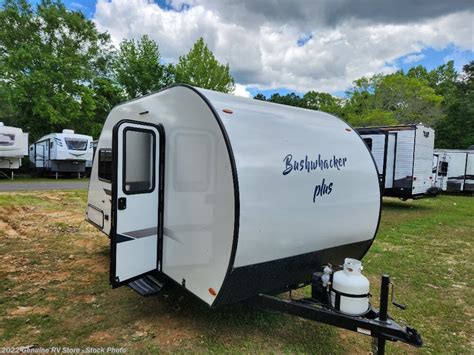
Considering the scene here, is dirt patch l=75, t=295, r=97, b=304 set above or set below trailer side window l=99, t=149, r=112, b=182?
below

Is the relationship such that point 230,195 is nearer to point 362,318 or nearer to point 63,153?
point 362,318

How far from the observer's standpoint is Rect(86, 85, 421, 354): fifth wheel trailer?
9.37 ft

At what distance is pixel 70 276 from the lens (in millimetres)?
4898

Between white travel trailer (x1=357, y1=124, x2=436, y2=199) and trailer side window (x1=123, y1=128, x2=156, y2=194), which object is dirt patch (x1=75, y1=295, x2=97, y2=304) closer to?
trailer side window (x1=123, y1=128, x2=156, y2=194)

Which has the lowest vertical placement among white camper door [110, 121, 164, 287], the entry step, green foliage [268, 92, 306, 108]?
the entry step

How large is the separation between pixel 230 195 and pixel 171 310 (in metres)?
1.93

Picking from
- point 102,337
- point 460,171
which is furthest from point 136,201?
point 460,171

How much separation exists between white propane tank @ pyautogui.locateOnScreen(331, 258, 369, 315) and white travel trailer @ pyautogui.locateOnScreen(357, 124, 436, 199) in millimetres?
9009

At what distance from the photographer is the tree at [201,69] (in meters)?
28.8

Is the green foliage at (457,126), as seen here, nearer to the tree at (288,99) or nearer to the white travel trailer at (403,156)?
the white travel trailer at (403,156)

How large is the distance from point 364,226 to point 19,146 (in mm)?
18131

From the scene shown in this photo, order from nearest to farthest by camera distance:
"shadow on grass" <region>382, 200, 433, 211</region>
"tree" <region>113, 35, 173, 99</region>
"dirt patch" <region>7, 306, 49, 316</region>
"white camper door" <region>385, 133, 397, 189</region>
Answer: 1. "dirt patch" <region>7, 306, 49, 316</region>
2. "white camper door" <region>385, 133, 397, 189</region>
3. "shadow on grass" <region>382, 200, 433, 211</region>
4. "tree" <region>113, 35, 173, 99</region>

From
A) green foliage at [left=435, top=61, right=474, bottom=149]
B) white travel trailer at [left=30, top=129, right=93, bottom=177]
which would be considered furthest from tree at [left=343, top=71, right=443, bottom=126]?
white travel trailer at [left=30, top=129, right=93, bottom=177]

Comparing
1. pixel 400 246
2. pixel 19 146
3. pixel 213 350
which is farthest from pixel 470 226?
pixel 19 146
